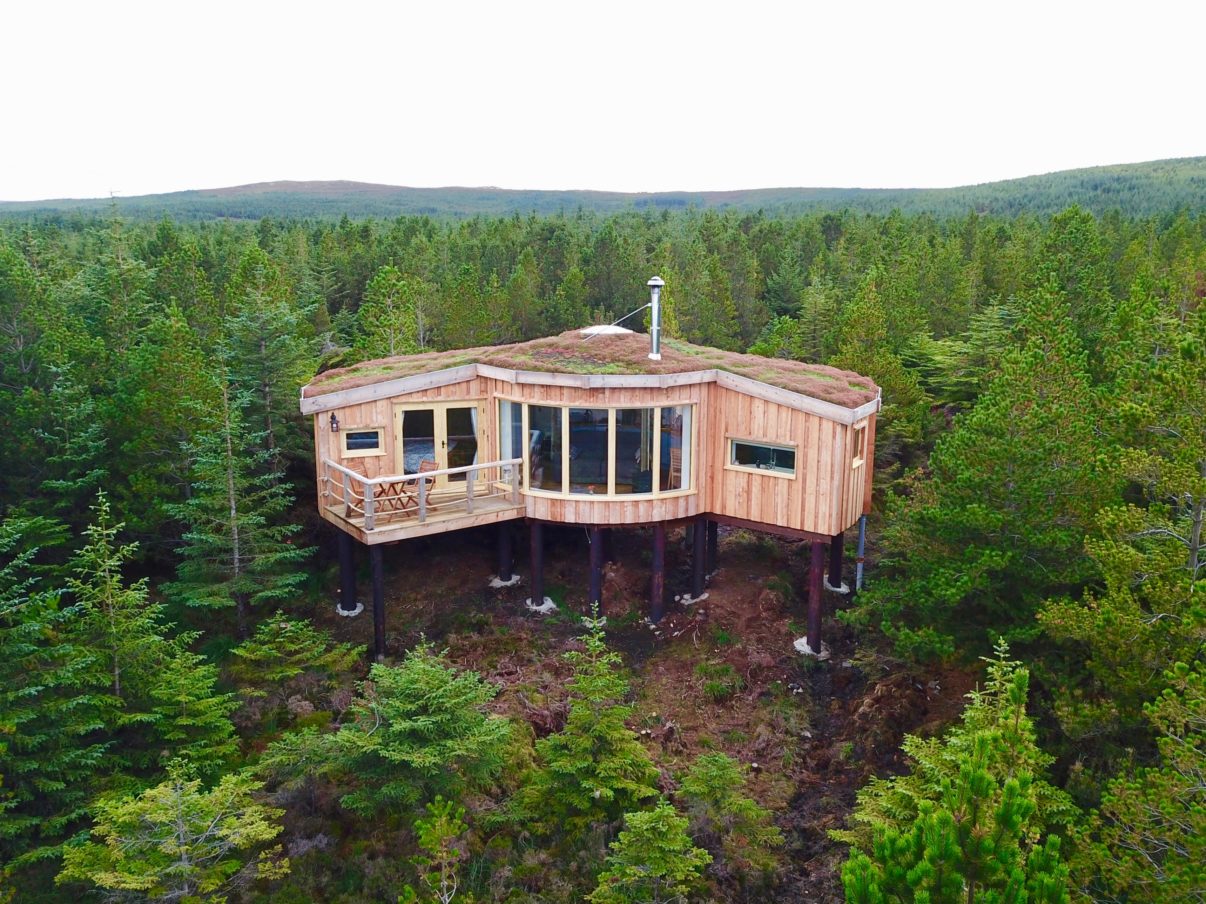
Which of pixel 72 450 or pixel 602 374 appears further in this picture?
pixel 72 450

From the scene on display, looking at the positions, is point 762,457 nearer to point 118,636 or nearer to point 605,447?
point 605,447

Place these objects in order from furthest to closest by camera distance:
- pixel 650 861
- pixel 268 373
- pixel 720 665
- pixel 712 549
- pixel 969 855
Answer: pixel 268 373
pixel 712 549
pixel 720 665
pixel 650 861
pixel 969 855

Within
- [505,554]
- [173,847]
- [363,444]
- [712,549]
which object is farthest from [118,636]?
[712,549]

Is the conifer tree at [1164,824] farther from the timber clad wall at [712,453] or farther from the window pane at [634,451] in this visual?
the window pane at [634,451]

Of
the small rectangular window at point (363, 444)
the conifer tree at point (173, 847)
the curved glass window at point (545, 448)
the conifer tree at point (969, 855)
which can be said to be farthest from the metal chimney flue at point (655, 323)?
the conifer tree at point (969, 855)

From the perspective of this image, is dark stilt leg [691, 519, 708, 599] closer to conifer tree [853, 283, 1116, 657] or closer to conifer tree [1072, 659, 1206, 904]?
conifer tree [853, 283, 1116, 657]

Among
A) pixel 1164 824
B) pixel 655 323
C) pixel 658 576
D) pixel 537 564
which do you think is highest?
pixel 655 323

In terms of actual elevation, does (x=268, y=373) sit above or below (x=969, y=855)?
above
